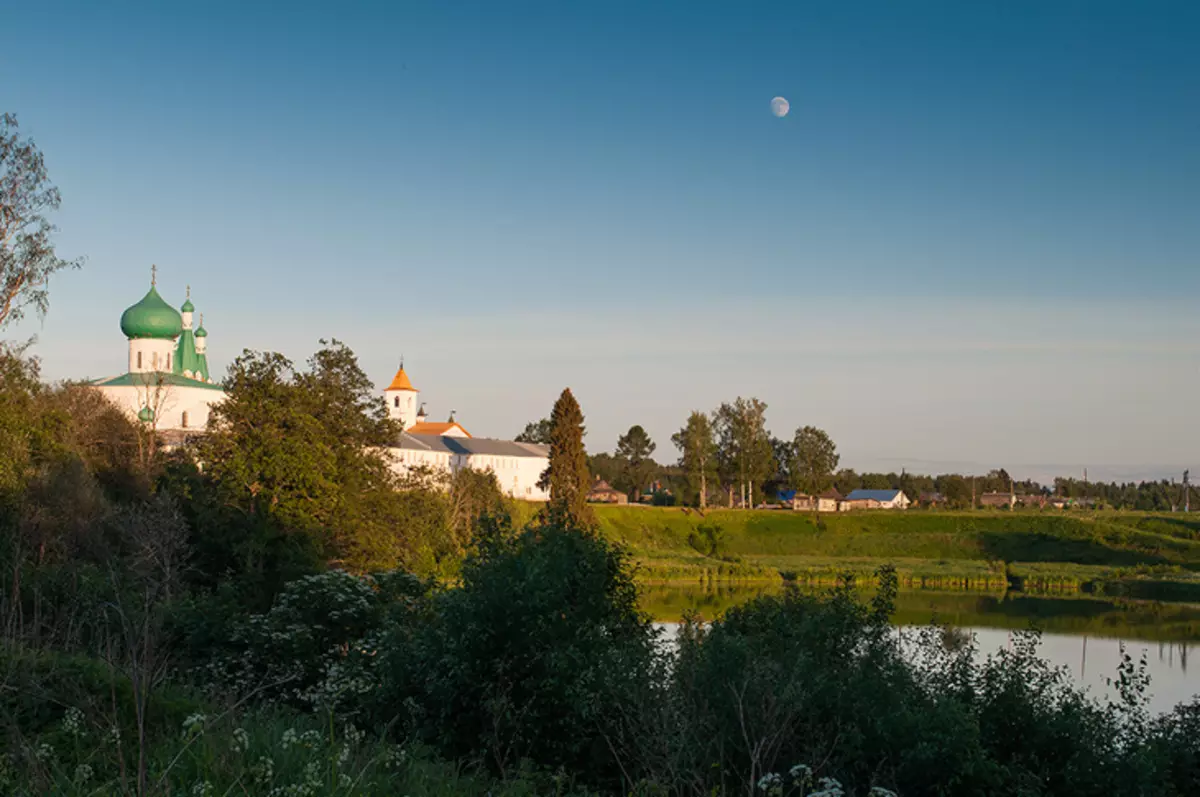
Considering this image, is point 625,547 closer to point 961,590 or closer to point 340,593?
point 340,593

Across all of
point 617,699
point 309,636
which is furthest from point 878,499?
point 617,699

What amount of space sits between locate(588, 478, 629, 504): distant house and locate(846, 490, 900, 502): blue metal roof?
2523cm

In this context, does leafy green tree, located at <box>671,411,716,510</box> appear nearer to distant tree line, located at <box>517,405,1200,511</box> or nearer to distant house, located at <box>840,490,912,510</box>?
distant tree line, located at <box>517,405,1200,511</box>

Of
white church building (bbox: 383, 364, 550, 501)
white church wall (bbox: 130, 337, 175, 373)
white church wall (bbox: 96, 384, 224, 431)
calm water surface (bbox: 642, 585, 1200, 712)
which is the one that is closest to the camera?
calm water surface (bbox: 642, 585, 1200, 712)

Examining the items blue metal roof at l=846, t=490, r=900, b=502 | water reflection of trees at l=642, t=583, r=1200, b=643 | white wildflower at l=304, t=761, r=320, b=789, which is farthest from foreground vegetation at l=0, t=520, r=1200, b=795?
blue metal roof at l=846, t=490, r=900, b=502

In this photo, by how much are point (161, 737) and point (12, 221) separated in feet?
69.0

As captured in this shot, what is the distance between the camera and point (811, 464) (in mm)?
97125

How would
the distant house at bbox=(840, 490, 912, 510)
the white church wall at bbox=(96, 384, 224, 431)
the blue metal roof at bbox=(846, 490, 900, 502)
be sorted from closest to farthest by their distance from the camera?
the white church wall at bbox=(96, 384, 224, 431)
the distant house at bbox=(840, 490, 912, 510)
the blue metal roof at bbox=(846, 490, 900, 502)

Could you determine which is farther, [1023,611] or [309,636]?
[1023,611]

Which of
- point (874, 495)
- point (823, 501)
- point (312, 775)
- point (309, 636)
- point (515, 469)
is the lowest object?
point (309, 636)

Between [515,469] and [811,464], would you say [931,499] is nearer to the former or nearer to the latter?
[811,464]

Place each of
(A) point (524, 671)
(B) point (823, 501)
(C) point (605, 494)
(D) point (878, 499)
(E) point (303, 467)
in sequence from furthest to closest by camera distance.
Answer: (D) point (878, 499) → (B) point (823, 501) → (C) point (605, 494) → (E) point (303, 467) → (A) point (524, 671)

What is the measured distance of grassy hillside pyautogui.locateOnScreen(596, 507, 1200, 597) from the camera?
5666cm

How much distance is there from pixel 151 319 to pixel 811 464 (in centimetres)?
5690
